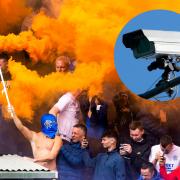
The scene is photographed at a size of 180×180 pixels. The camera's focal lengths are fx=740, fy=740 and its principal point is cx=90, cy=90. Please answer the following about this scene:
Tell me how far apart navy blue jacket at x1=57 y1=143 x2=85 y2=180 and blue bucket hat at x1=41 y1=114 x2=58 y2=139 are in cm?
18

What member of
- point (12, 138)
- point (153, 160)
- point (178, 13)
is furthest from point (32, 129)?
point (178, 13)

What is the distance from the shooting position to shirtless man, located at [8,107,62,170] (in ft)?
22.5

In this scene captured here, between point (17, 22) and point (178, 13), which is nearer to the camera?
point (17, 22)

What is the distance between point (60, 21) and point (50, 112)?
0.89m

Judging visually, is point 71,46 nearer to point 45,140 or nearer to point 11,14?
point 11,14

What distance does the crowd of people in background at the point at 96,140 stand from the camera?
6.92 metres

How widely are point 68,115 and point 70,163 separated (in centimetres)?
46

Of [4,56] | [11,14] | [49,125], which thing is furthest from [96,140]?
[11,14]

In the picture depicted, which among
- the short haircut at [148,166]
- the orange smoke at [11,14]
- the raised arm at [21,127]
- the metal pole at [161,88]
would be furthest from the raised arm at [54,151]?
the orange smoke at [11,14]

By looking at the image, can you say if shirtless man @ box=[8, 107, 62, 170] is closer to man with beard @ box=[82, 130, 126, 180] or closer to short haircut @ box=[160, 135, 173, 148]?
man with beard @ box=[82, 130, 126, 180]

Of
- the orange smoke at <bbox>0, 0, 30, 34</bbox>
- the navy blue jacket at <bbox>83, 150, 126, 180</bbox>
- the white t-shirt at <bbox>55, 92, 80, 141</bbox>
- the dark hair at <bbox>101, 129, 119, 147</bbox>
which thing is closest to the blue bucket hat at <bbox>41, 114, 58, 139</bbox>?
the white t-shirt at <bbox>55, 92, 80, 141</bbox>

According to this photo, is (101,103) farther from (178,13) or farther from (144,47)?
(178,13)

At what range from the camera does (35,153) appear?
686cm

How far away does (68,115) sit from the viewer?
705 centimetres
